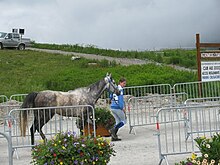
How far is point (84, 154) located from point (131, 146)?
4462 millimetres

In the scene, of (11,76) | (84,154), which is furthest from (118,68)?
(84,154)

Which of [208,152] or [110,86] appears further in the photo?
[110,86]

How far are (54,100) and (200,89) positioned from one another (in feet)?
28.3

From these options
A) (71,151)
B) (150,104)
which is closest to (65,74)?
(150,104)

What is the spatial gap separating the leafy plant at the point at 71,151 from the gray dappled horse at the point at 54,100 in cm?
370

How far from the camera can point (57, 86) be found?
22188 mm

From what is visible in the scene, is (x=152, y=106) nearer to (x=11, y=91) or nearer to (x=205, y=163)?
(x=11, y=91)

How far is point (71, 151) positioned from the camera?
7305 millimetres

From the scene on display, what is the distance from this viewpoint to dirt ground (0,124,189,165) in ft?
31.7

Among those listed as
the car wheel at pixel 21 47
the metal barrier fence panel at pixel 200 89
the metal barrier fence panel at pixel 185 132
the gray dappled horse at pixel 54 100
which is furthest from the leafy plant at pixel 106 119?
the car wheel at pixel 21 47

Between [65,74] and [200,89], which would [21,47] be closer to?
[65,74]

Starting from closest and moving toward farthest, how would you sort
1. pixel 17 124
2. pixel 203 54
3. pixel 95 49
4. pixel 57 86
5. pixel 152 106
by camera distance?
pixel 17 124, pixel 152 106, pixel 203 54, pixel 57 86, pixel 95 49

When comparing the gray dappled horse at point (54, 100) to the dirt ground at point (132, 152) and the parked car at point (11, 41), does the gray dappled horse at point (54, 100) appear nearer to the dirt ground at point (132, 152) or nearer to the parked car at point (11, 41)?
the dirt ground at point (132, 152)

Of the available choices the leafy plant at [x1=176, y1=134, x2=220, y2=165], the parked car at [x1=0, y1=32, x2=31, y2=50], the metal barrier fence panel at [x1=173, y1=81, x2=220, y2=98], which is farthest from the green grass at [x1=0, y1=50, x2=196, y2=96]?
the leafy plant at [x1=176, y1=134, x2=220, y2=165]
